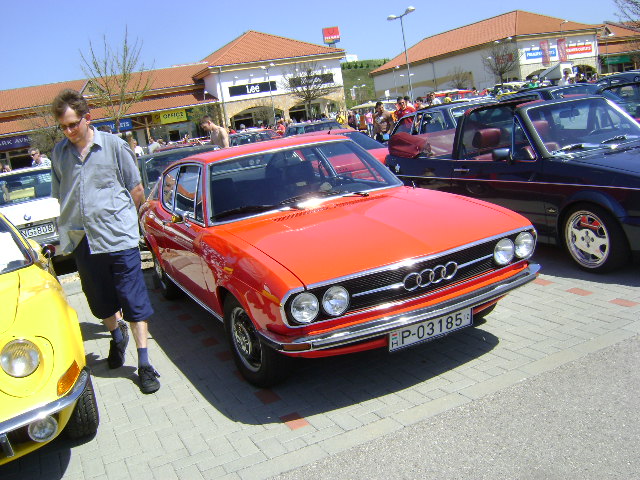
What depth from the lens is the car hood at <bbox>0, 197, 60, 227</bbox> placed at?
8.94 metres

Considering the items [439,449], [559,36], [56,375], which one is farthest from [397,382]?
[559,36]

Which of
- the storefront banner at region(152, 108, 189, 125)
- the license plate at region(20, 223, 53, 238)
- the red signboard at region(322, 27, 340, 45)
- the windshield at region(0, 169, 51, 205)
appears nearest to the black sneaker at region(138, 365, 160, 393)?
the license plate at region(20, 223, 53, 238)

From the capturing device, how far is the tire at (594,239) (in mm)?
5340

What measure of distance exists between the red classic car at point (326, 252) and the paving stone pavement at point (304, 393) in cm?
33

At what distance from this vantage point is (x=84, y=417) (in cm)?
363

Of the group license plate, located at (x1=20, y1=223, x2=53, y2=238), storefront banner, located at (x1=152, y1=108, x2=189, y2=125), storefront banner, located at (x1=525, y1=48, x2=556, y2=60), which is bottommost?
license plate, located at (x1=20, y1=223, x2=53, y2=238)

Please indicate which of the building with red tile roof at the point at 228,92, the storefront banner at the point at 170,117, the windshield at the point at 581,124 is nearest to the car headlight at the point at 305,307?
the windshield at the point at 581,124

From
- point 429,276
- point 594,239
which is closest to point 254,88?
point 594,239

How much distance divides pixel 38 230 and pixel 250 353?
20.9ft

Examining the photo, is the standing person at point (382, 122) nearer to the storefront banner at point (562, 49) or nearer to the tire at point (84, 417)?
the tire at point (84, 417)

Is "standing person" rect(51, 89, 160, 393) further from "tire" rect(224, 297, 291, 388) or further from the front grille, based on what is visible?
the front grille

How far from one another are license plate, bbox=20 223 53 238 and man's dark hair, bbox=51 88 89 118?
220 inches

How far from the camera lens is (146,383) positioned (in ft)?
14.3

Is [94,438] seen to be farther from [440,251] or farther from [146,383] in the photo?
[440,251]
